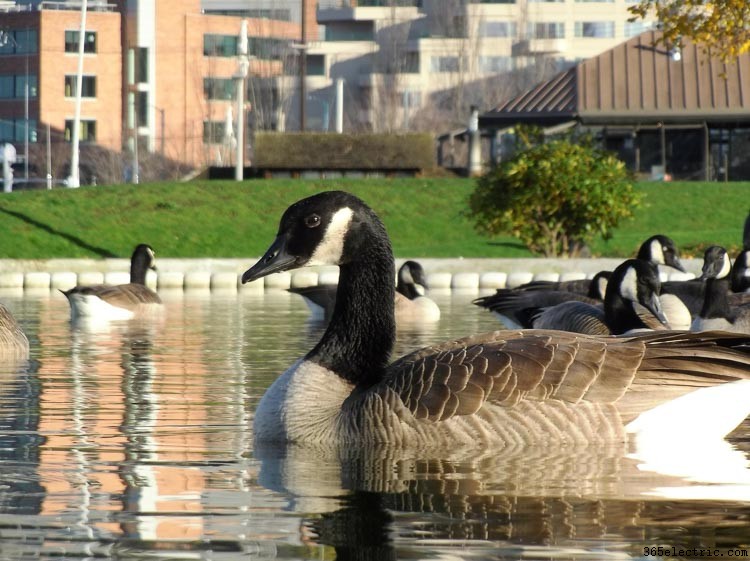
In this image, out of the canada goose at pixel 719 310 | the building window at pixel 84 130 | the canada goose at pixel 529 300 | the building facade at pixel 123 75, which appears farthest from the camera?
the building window at pixel 84 130

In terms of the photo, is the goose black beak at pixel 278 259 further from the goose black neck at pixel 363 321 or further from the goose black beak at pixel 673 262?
the goose black beak at pixel 673 262

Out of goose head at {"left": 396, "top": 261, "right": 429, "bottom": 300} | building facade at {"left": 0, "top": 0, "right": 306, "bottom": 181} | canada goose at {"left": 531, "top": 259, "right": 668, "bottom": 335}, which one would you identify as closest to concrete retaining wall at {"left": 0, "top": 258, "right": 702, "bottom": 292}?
goose head at {"left": 396, "top": 261, "right": 429, "bottom": 300}

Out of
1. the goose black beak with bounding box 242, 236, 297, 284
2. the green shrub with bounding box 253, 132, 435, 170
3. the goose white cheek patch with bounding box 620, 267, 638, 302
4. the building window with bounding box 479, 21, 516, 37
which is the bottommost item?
the goose white cheek patch with bounding box 620, 267, 638, 302

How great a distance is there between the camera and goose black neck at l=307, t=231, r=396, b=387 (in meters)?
8.27

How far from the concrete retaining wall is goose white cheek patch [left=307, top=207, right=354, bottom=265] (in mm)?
17218

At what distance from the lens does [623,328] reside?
38.7 ft

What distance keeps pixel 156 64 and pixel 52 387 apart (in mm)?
88326

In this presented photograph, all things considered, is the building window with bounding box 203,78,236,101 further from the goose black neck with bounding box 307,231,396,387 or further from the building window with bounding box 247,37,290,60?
the goose black neck with bounding box 307,231,396,387

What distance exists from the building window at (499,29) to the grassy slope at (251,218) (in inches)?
2558

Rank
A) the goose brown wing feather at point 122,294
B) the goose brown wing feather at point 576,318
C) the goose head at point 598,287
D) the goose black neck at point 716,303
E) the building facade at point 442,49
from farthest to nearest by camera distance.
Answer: the building facade at point 442,49, the goose brown wing feather at point 122,294, the goose head at point 598,287, the goose black neck at point 716,303, the goose brown wing feather at point 576,318

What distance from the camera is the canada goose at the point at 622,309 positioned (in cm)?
1198

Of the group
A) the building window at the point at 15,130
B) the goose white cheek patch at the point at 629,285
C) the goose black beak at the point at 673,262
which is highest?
the building window at the point at 15,130

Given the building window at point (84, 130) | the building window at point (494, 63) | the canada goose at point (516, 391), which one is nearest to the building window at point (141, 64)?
the building window at point (84, 130)

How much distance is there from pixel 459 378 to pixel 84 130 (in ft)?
299
